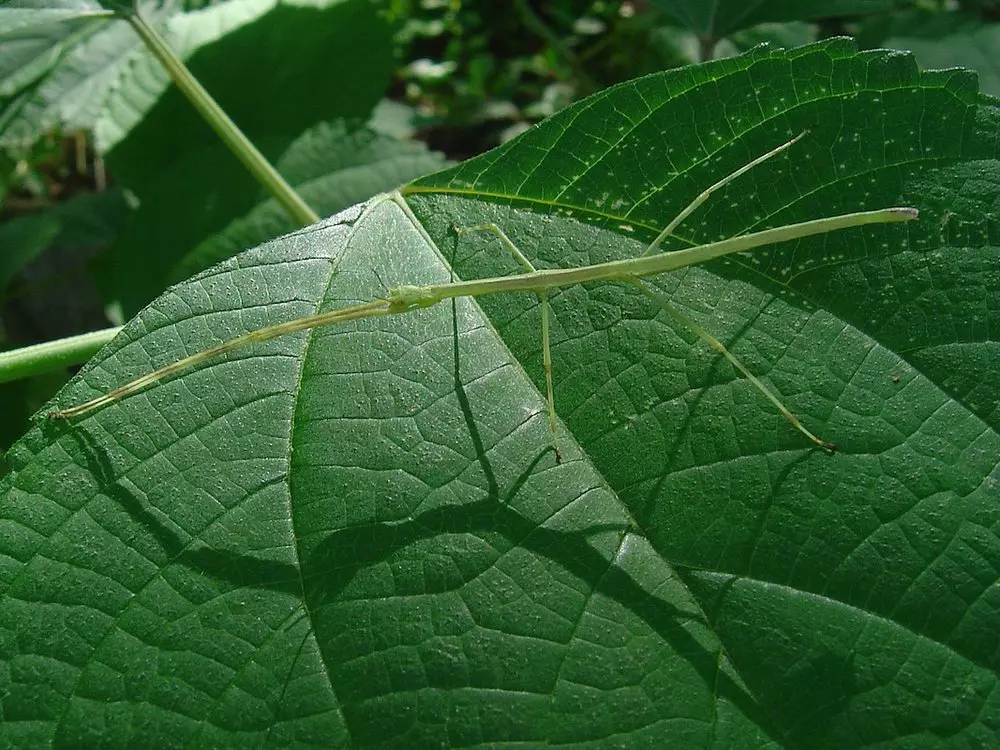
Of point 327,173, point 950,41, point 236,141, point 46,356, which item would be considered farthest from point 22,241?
point 950,41

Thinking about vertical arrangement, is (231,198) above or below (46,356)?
below

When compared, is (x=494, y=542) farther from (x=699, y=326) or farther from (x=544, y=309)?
(x=699, y=326)

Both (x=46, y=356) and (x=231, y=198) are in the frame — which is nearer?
(x=46, y=356)

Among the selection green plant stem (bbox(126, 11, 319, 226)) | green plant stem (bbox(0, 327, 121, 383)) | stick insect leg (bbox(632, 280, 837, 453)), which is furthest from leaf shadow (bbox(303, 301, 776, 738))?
green plant stem (bbox(126, 11, 319, 226))

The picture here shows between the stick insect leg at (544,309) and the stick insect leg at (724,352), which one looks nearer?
the stick insect leg at (724,352)

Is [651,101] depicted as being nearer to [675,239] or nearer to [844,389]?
[675,239]

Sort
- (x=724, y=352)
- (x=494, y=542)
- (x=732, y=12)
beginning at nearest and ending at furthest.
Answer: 1. (x=494, y=542)
2. (x=724, y=352)
3. (x=732, y=12)

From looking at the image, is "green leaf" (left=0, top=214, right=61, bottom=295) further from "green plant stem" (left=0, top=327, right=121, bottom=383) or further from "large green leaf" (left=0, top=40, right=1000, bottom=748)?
"large green leaf" (left=0, top=40, right=1000, bottom=748)

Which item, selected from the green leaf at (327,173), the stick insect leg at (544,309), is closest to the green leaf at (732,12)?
the green leaf at (327,173)

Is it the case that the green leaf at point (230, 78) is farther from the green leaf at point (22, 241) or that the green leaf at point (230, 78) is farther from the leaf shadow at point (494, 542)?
the leaf shadow at point (494, 542)
